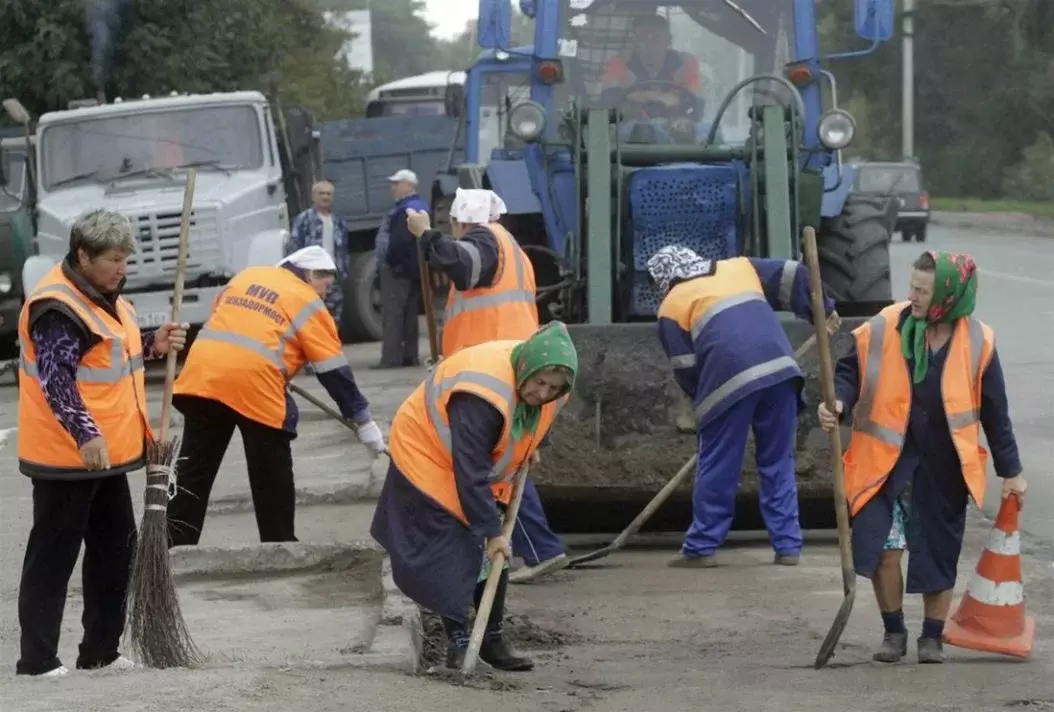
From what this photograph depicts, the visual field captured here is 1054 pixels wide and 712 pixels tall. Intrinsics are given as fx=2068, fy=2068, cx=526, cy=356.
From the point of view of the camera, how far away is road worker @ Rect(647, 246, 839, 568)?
8.78 m

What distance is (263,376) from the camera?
29.2 feet

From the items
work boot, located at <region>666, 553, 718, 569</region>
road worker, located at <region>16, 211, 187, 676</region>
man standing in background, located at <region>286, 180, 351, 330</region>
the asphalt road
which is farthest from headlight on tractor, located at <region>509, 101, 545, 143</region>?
man standing in background, located at <region>286, 180, 351, 330</region>

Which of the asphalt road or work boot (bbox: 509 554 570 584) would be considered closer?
work boot (bbox: 509 554 570 584)

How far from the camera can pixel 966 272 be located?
6.90 metres

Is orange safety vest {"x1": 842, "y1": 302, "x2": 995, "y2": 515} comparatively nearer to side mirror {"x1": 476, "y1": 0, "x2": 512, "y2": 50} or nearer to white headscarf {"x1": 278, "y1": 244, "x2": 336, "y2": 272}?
white headscarf {"x1": 278, "y1": 244, "x2": 336, "y2": 272}

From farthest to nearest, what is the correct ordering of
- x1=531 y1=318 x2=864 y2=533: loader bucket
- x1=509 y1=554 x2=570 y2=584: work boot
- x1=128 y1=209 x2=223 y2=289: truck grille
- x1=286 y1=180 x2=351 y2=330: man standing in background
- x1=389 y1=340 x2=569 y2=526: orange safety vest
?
x1=286 y1=180 x2=351 y2=330: man standing in background < x1=128 y1=209 x2=223 y2=289: truck grille < x1=531 y1=318 x2=864 y2=533: loader bucket < x1=509 y1=554 x2=570 y2=584: work boot < x1=389 y1=340 x2=569 y2=526: orange safety vest

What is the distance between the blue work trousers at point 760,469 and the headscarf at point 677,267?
600 millimetres

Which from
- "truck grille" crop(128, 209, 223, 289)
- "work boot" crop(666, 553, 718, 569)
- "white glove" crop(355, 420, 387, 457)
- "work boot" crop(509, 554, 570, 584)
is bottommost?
"work boot" crop(666, 553, 718, 569)

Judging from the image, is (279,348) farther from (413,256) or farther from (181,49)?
(181,49)

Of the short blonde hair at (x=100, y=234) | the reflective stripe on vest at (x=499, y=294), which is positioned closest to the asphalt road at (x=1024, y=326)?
the reflective stripe on vest at (x=499, y=294)

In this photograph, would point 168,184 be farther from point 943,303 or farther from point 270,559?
point 943,303

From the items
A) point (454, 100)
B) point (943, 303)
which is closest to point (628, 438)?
point (943, 303)

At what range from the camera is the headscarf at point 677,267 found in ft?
29.5

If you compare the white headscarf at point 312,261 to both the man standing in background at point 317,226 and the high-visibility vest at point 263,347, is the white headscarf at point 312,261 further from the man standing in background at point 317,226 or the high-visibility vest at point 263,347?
the man standing in background at point 317,226
